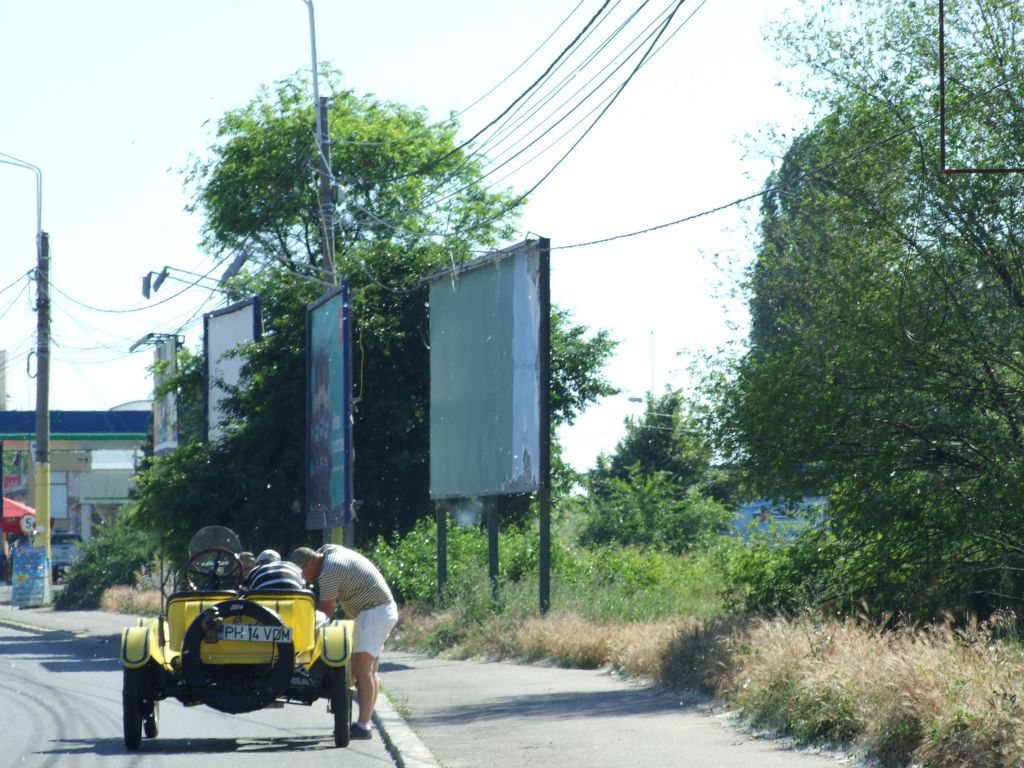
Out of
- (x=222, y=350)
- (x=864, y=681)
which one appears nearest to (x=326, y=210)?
(x=222, y=350)

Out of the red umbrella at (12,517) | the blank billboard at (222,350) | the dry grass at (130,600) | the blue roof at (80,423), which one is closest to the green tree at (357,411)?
the blank billboard at (222,350)

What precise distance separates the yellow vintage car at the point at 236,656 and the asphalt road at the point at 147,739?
13.9 inches

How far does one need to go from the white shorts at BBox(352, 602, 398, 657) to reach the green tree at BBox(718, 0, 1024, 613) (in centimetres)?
595

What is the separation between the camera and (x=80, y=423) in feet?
254

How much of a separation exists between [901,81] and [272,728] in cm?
957

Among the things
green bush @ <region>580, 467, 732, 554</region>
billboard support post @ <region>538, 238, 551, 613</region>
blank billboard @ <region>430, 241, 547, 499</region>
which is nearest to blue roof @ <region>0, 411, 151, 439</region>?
green bush @ <region>580, 467, 732, 554</region>

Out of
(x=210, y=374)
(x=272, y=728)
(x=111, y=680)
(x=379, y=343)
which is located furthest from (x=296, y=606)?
(x=210, y=374)

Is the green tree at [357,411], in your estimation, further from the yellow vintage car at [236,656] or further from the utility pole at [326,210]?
the yellow vintage car at [236,656]

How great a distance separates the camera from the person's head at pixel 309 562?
1205 centimetres

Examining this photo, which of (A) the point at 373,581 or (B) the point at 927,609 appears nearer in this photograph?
(A) the point at 373,581

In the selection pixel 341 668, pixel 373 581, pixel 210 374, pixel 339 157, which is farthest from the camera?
pixel 339 157

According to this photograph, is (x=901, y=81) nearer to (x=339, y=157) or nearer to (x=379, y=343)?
(x=379, y=343)

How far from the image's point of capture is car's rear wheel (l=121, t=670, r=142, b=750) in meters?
11.2

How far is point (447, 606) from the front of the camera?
78.8 ft
